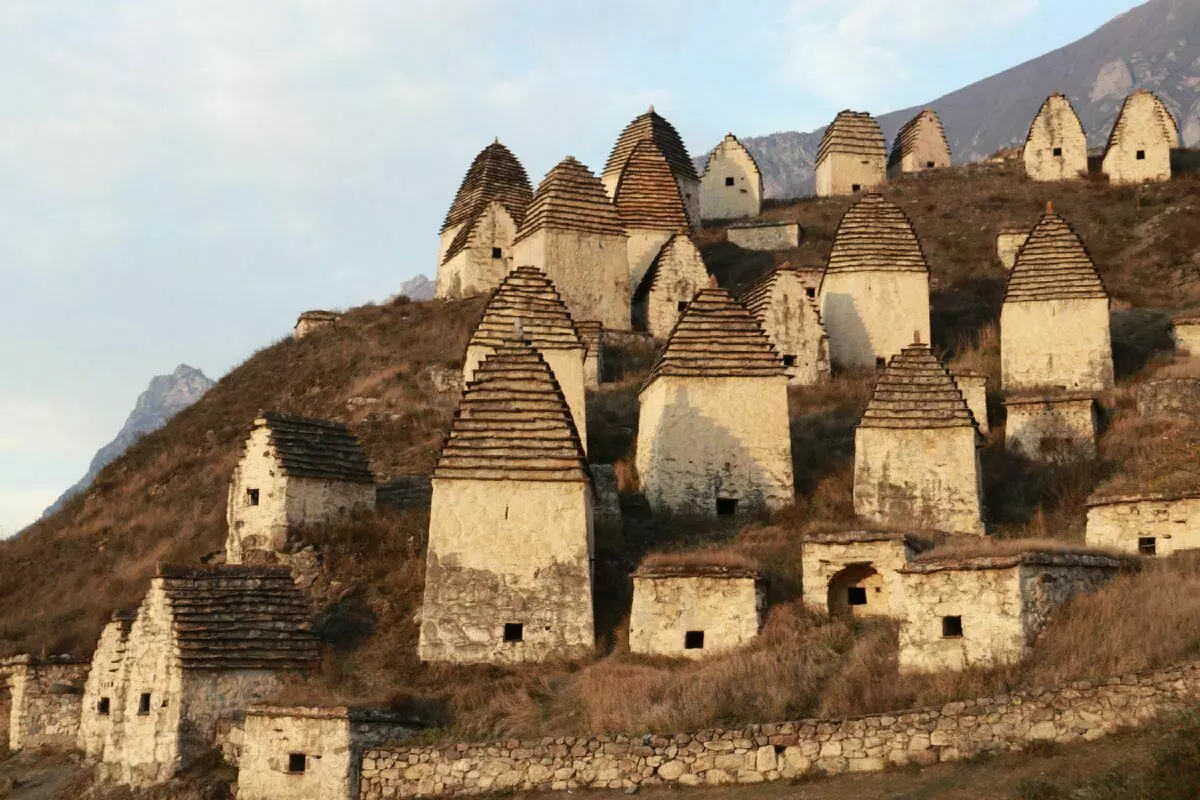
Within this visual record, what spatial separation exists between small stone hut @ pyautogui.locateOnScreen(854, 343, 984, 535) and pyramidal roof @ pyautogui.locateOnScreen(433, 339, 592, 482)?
5.87 m

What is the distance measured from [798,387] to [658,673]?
588 inches

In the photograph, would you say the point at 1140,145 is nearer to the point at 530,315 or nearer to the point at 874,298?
the point at 874,298

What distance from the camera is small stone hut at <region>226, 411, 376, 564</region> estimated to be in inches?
899

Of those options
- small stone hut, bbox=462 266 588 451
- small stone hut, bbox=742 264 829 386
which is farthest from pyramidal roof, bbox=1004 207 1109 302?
small stone hut, bbox=462 266 588 451

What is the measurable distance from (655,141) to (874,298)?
16.5m

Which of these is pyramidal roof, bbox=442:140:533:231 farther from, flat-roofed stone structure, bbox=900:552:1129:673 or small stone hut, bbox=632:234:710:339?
flat-roofed stone structure, bbox=900:552:1129:673

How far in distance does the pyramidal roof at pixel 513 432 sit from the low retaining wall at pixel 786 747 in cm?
504

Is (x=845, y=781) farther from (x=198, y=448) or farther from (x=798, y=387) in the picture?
(x=198, y=448)

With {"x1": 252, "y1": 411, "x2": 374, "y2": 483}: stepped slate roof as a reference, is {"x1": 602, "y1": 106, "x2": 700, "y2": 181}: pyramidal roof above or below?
above

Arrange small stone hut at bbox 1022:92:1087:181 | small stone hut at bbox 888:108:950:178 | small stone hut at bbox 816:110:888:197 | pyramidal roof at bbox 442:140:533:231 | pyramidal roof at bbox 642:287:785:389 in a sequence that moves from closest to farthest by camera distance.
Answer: pyramidal roof at bbox 642:287:785:389, pyramidal roof at bbox 442:140:533:231, small stone hut at bbox 1022:92:1087:181, small stone hut at bbox 816:110:888:197, small stone hut at bbox 888:108:950:178

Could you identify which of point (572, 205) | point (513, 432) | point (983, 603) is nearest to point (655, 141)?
point (572, 205)

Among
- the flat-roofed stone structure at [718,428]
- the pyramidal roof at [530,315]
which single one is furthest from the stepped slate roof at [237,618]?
the pyramidal roof at [530,315]

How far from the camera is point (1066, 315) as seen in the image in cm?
3033

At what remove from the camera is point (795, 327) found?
32.2m
